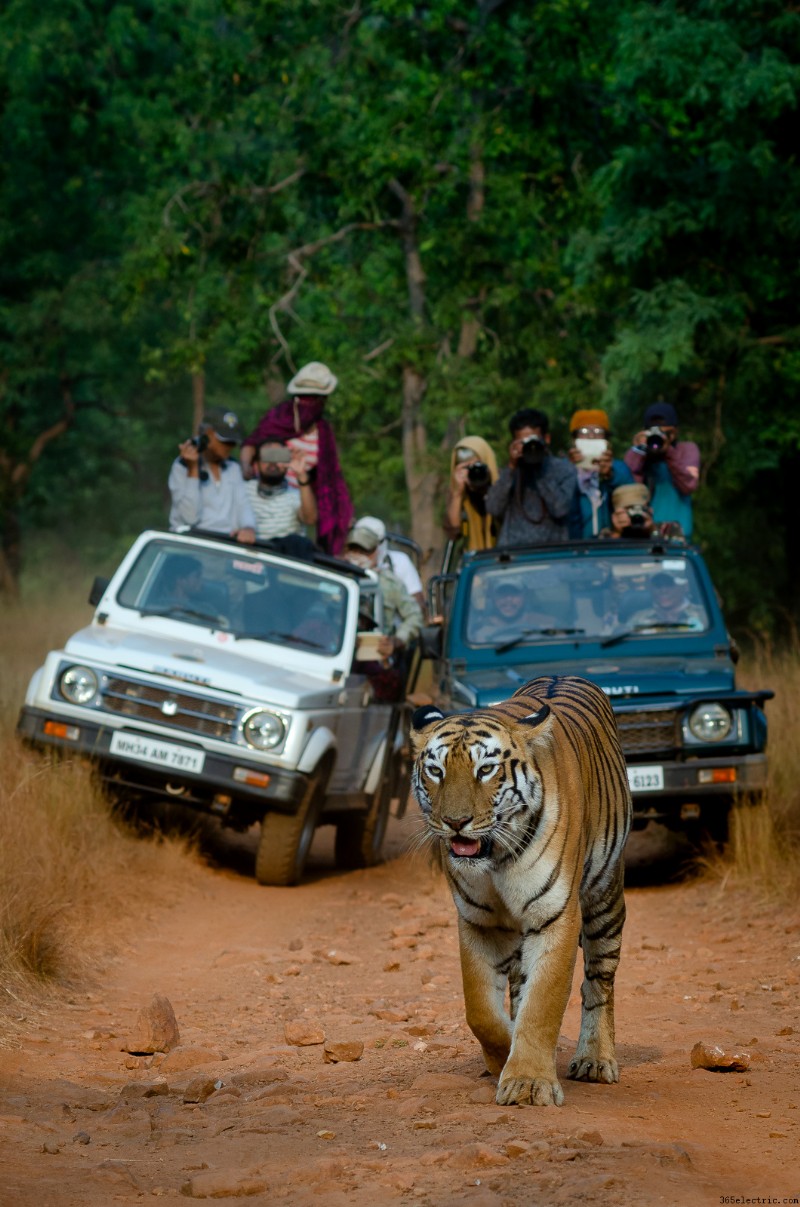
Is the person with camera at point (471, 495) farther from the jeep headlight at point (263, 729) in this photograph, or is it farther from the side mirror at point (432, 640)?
the jeep headlight at point (263, 729)

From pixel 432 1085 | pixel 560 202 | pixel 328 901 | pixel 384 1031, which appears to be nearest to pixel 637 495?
pixel 328 901

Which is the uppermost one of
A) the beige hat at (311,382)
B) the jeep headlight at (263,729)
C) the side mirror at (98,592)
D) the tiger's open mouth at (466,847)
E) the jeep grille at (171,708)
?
the beige hat at (311,382)

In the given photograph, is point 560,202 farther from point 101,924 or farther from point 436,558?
point 101,924

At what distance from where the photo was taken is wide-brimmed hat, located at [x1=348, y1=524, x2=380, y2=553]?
38.5 ft

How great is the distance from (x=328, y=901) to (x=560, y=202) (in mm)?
15267

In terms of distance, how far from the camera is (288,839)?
958 cm

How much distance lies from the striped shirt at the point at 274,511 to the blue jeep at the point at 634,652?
4.25 feet

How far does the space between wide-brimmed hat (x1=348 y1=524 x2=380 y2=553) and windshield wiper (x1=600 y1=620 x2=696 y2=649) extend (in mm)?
2220

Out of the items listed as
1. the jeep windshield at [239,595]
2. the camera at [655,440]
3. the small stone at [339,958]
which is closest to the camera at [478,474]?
the camera at [655,440]

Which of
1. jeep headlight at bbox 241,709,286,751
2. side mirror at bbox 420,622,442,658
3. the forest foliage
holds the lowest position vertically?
jeep headlight at bbox 241,709,286,751

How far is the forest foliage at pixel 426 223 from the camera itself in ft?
55.5

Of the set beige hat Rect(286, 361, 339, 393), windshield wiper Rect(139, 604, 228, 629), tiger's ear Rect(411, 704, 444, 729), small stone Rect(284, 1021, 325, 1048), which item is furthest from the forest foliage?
tiger's ear Rect(411, 704, 444, 729)

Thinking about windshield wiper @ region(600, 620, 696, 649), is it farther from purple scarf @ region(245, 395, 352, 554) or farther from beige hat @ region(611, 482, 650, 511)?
purple scarf @ region(245, 395, 352, 554)

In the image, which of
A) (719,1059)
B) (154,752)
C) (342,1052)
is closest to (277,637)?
(154,752)
